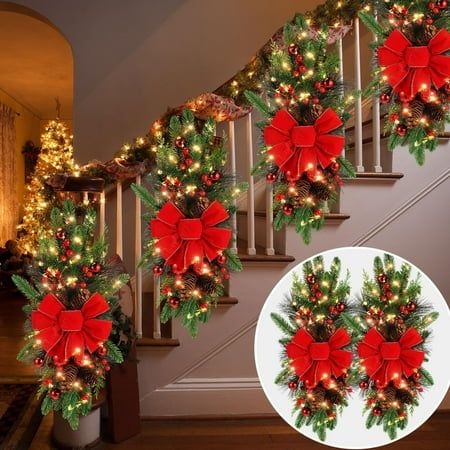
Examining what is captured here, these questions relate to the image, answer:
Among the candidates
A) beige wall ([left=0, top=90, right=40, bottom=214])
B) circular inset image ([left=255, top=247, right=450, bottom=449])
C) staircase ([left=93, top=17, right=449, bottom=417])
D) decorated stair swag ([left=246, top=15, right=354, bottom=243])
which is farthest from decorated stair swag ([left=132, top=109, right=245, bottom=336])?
beige wall ([left=0, top=90, right=40, bottom=214])

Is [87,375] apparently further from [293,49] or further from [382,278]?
[293,49]

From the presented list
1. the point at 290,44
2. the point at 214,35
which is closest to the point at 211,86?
the point at 214,35

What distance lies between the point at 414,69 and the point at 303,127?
1.24 feet

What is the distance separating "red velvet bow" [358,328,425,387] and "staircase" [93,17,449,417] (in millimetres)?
880

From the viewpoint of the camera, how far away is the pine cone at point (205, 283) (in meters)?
1.43

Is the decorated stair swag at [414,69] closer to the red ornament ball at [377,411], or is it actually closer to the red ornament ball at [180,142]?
the red ornament ball at [180,142]

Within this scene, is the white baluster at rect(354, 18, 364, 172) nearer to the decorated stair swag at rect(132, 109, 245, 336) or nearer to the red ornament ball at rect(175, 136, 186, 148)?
the decorated stair swag at rect(132, 109, 245, 336)

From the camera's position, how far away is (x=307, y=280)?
128 cm

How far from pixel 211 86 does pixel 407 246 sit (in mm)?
1942

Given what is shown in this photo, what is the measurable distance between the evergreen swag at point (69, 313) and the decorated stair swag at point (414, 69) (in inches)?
38.5

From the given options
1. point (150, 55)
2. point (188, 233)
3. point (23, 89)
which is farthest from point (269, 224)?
point (23, 89)

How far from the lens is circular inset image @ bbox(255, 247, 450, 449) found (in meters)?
1.23

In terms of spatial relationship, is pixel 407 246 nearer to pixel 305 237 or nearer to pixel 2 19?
pixel 305 237

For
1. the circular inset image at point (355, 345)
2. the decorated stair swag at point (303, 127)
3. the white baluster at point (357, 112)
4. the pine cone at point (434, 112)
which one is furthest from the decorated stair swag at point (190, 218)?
the white baluster at point (357, 112)
